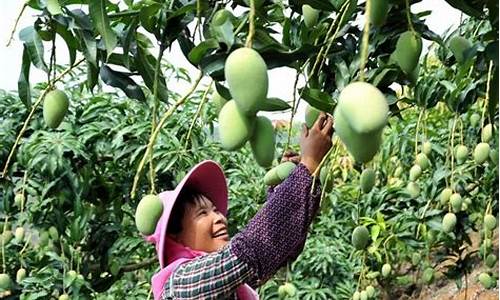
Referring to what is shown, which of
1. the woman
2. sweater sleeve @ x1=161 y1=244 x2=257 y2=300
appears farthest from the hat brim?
sweater sleeve @ x1=161 y1=244 x2=257 y2=300

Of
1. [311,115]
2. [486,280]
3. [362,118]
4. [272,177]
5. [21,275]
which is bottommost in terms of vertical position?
[486,280]

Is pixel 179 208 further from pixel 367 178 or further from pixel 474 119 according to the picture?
pixel 474 119

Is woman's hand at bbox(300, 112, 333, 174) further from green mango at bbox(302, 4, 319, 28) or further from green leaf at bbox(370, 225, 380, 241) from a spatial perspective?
green leaf at bbox(370, 225, 380, 241)

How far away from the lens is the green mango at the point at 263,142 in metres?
0.71

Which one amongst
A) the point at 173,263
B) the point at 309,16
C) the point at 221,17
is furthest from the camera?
the point at 173,263

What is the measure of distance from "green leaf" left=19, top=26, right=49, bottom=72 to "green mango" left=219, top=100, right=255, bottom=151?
285 mm

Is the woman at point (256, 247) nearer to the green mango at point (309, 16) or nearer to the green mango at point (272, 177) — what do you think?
the green mango at point (272, 177)

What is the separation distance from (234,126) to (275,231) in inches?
26.1

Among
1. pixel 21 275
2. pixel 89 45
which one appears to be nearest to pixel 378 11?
pixel 89 45

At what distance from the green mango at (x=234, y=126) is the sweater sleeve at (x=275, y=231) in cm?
60

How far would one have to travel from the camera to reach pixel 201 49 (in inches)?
30.5

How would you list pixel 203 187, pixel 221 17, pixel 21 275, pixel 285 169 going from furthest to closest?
pixel 21 275, pixel 203 187, pixel 285 169, pixel 221 17

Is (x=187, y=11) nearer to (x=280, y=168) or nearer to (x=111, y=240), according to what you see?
(x=280, y=168)

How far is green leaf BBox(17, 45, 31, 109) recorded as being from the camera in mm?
928
